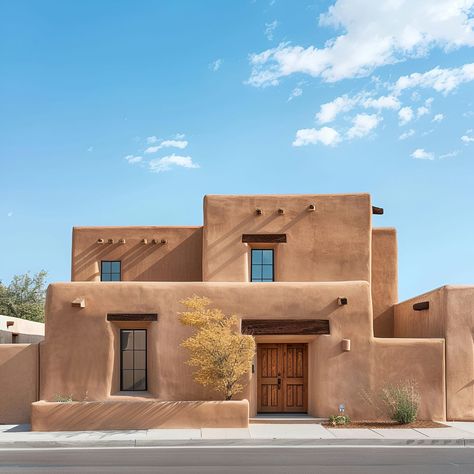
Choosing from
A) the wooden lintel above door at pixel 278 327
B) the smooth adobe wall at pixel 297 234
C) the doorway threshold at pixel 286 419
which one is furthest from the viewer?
the smooth adobe wall at pixel 297 234

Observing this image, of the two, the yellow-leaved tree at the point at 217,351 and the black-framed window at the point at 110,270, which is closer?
the yellow-leaved tree at the point at 217,351

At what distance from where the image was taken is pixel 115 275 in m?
25.4

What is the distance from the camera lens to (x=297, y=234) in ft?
73.0

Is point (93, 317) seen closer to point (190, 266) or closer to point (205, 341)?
point (205, 341)

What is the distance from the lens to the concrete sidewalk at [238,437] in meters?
15.4

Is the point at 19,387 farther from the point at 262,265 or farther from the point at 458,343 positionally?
the point at 458,343

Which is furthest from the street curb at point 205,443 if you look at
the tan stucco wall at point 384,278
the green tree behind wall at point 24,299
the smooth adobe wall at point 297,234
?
the green tree behind wall at point 24,299

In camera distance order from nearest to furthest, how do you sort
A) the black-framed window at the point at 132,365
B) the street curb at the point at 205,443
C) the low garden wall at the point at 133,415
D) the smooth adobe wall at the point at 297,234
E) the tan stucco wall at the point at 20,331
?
the street curb at the point at 205,443 → the low garden wall at the point at 133,415 → the black-framed window at the point at 132,365 → the smooth adobe wall at the point at 297,234 → the tan stucco wall at the point at 20,331

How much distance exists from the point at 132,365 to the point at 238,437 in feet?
15.7

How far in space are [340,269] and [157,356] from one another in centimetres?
697

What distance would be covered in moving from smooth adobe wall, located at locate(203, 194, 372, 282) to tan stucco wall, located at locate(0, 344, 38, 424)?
20.5ft

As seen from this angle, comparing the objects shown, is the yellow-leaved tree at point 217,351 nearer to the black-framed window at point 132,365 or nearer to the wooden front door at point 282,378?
the wooden front door at point 282,378

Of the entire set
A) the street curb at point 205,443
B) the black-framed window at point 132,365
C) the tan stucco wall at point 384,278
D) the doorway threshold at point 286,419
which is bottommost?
the street curb at point 205,443

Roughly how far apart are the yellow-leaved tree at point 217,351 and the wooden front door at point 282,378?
4.32 ft
